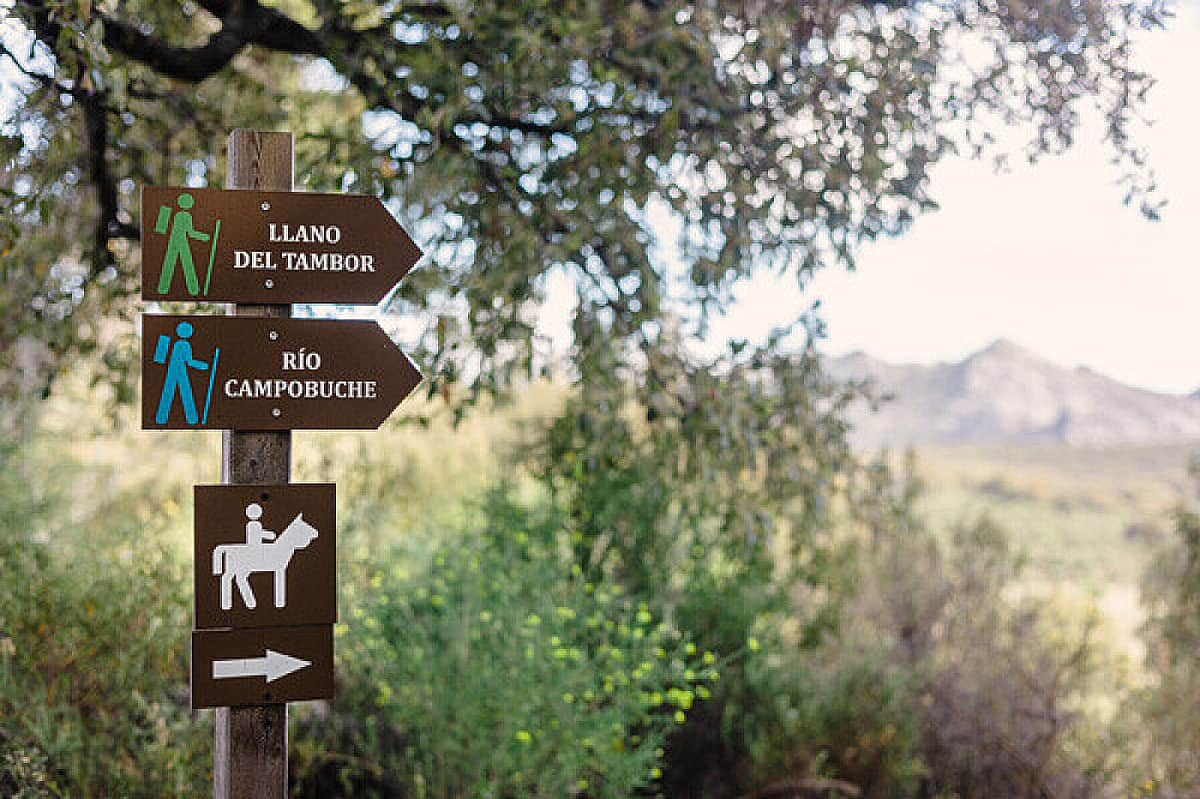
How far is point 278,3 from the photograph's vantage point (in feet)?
22.1

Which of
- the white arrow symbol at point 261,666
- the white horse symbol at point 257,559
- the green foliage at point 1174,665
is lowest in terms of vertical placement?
the green foliage at point 1174,665

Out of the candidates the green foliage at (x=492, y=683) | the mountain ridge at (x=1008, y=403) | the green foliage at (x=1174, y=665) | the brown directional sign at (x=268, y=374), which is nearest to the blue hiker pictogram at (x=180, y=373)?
the brown directional sign at (x=268, y=374)

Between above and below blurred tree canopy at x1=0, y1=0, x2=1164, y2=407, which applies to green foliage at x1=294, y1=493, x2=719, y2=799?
below

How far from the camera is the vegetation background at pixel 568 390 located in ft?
11.6

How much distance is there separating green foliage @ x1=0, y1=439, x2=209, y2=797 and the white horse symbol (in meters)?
1.01

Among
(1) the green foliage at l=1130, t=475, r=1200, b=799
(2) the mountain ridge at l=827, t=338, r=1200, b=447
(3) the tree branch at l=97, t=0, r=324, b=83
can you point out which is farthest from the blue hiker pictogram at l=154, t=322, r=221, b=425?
(2) the mountain ridge at l=827, t=338, r=1200, b=447

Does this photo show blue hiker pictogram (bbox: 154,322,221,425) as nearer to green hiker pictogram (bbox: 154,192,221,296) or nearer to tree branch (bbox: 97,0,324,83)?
green hiker pictogram (bbox: 154,192,221,296)

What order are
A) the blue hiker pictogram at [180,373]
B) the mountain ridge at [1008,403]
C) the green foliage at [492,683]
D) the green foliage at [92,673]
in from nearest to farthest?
the blue hiker pictogram at [180,373] < the green foliage at [92,673] < the green foliage at [492,683] < the mountain ridge at [1008,403]

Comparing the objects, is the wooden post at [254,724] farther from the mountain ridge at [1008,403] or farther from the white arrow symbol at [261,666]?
the mountain ridge at [1008,403]

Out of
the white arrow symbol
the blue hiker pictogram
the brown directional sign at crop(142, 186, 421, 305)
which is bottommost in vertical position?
the white arrow symbol

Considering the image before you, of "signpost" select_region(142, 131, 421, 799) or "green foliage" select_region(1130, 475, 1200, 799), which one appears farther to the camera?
"green foliage" select_region(1130, 475, 1200, 799)

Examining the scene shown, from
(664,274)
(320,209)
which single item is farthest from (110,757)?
(664,274)

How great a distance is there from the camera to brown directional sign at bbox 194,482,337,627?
2447mm

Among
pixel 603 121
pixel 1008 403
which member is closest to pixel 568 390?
pixel 603 121
